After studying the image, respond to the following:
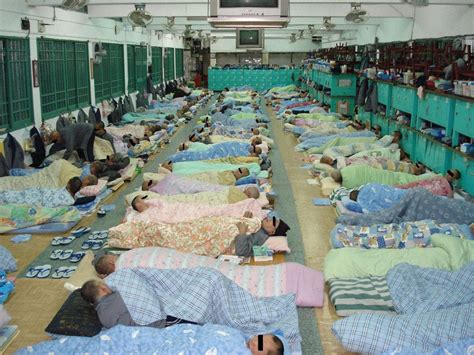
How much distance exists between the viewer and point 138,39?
20844 mm

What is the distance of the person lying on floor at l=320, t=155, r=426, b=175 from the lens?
380 inches

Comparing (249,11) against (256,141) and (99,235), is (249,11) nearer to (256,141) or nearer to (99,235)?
(99,235)

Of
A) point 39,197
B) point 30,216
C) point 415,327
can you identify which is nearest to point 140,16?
point 39,197

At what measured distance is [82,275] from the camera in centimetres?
561

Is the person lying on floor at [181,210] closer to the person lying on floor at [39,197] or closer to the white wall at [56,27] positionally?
the person lying on floor at [39,197]

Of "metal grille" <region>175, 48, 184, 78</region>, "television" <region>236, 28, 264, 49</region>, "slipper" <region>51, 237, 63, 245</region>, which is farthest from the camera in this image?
"metal grille" <region>175, 48, 184, 78</region>

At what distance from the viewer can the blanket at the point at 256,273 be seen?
521cm

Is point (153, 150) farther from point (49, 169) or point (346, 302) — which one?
point (346, 302)

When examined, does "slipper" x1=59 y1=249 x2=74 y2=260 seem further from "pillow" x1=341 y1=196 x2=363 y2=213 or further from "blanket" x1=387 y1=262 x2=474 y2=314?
"pillow" x1=341 y1=196 x2=363 y2=213

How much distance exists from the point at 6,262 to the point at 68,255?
691mm

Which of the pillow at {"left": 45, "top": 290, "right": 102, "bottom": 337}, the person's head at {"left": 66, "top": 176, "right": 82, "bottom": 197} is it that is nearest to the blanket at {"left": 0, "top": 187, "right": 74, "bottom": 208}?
the person's head at {"left": 66, "top": 176, "right": 82, "bottom": 197}

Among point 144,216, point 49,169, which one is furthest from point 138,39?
point 144,216

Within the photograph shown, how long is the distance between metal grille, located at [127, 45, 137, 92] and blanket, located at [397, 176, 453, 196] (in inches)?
522

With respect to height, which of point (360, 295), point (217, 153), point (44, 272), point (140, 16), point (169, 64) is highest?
point (140, 16)
